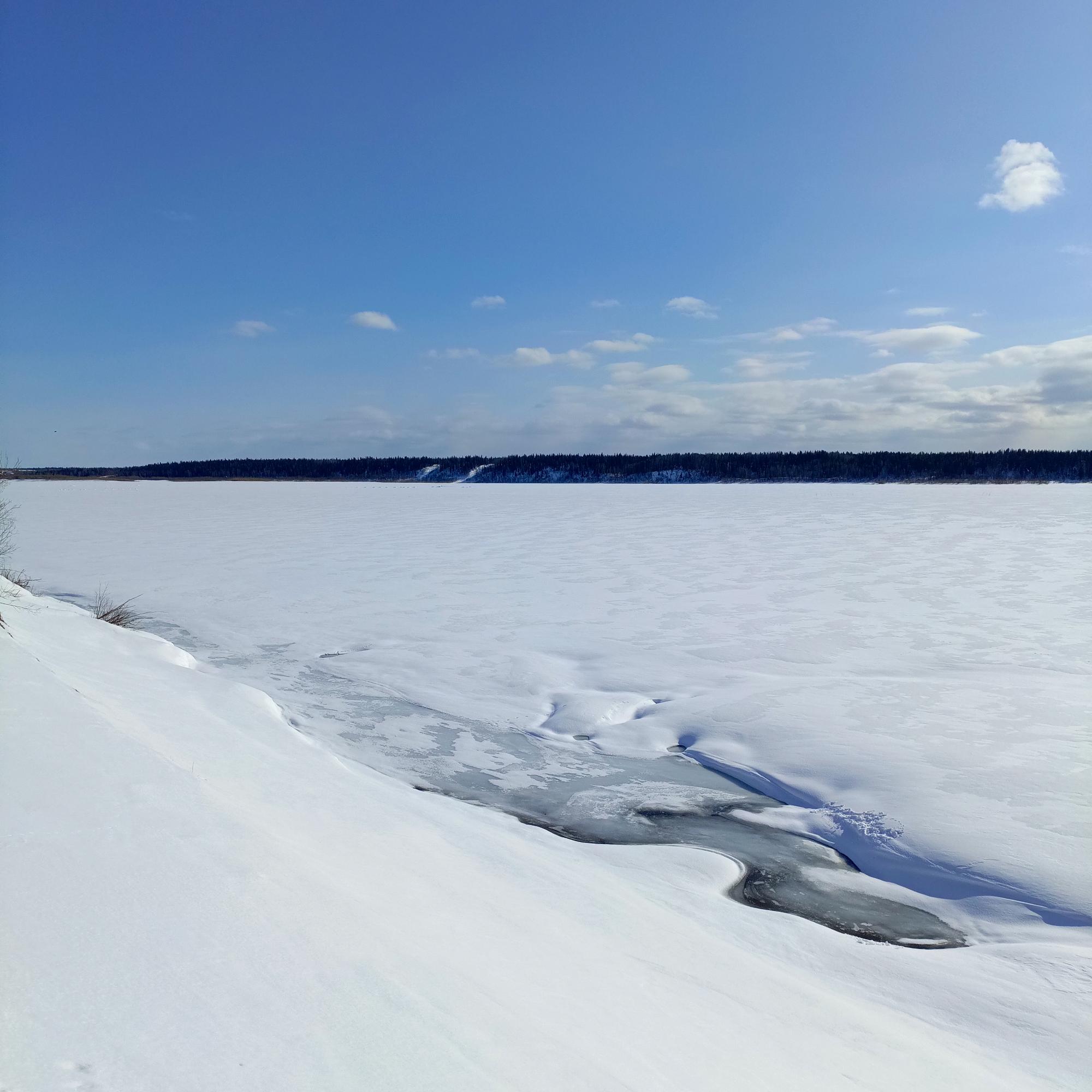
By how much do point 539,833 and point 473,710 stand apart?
255cm

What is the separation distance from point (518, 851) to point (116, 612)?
7295 millimetres

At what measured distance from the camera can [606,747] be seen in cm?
610

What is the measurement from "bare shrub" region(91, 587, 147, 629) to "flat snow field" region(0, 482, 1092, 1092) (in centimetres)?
34

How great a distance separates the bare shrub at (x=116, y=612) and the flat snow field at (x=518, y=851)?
0.34 meters

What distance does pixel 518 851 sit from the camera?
3.93m

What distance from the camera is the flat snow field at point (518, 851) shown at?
5.95ft

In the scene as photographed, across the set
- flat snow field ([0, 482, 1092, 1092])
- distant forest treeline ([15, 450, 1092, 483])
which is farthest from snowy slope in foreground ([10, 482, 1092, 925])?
distant forest treeline ([15, 450, 1092, 483])

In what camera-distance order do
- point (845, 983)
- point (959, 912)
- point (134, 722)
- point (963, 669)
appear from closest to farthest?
point (845, 983), point (959, 912), point (134, 722), point (963, 669)

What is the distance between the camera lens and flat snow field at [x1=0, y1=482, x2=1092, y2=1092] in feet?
5.95

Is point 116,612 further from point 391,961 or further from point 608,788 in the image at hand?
point 391,961

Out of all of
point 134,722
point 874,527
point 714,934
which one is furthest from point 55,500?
point 714,934

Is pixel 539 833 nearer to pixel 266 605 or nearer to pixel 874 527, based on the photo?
pixel 266 605

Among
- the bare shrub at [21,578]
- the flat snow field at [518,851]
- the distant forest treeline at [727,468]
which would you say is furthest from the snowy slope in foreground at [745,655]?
the distant forest treeline at [727,468]

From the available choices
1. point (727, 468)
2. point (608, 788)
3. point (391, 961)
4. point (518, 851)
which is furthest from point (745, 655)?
point (727, 468)
